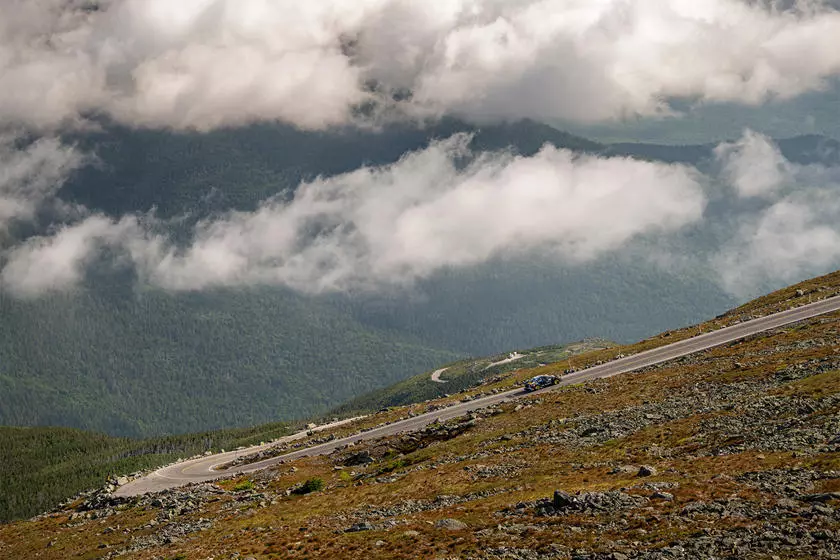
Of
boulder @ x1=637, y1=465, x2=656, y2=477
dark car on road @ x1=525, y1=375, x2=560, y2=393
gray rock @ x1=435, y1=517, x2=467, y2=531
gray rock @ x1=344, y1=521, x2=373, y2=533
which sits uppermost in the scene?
dark car on road @ x1=525, y1=375, x2=560, y2=393

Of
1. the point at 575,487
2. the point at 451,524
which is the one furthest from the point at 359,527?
the point at 575,487

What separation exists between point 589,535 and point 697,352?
85.0 metres

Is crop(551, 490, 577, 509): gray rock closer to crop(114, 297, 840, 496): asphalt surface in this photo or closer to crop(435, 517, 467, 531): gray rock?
crop(435, 517, 467, 531): gray rock

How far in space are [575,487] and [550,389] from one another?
→ 7492 centimetres

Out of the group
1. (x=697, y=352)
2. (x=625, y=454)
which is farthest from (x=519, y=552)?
(x=697, y=352)

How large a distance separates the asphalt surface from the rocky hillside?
454 inches

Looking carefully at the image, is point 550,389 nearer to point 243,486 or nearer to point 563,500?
point 243,486

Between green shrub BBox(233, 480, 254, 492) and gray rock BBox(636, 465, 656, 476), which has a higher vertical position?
green shrub BBox(233, 480, 254, 492)

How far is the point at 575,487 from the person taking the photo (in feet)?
174

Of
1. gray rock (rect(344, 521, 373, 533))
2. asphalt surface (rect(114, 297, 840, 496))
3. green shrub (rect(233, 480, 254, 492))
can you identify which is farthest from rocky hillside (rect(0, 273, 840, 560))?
asphalt surface (rect(114, 297, 840, 496))

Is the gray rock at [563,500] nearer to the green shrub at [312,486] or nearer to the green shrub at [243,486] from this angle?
the green shrub at [312,486]

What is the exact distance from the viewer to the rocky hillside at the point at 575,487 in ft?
129

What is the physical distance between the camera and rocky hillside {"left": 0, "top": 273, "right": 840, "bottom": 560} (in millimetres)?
39375

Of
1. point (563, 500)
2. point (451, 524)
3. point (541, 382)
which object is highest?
point (541, 382)
